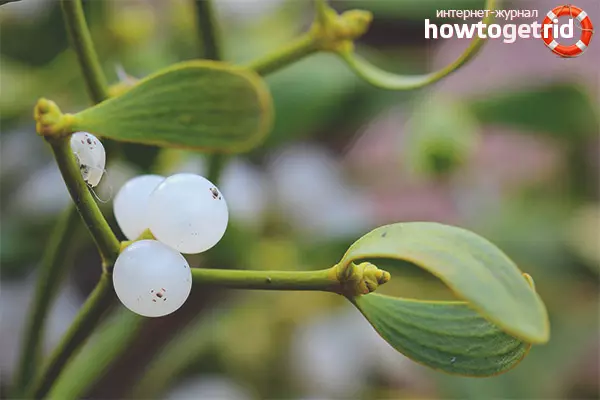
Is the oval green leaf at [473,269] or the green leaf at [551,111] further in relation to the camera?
A: the green leaf at [551,111]

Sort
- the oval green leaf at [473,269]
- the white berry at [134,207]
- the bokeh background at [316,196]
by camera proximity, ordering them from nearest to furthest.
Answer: the oval green leaf at [473,269] < the white berry at [134,207] < the bokeh background at [316,196]

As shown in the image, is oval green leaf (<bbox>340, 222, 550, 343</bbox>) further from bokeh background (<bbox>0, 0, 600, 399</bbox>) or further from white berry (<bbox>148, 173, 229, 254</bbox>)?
bokeh background (<bbox>0, 0, 600, 399</bbox>)

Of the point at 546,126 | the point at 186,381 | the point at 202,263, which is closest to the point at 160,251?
the point at 202,263

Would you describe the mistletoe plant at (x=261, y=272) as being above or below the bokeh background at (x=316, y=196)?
above

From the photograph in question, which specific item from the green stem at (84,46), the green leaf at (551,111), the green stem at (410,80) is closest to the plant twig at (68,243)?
the green stem at (84,46)

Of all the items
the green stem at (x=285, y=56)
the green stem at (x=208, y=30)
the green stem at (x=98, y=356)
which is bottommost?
the green stem at (x=98, y=356)

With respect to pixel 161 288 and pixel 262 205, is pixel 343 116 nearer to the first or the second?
pixel 262 205

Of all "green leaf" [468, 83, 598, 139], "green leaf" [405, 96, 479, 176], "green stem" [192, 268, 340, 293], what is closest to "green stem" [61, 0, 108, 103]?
"green stem" [192, 268, 340, 293]

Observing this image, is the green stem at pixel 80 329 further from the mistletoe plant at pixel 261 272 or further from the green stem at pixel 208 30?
the green stem at pixel 208 30
